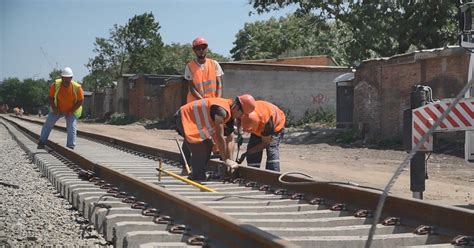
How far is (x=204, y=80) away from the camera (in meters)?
8.41

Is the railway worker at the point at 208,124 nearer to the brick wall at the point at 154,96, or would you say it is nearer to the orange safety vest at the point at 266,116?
the orange safety vest at the point at 266,116

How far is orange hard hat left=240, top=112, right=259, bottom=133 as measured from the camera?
7.15 m

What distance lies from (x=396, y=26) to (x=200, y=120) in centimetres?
1741

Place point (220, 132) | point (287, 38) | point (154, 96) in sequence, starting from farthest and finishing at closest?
point (154, 96), point (287, 38), point (220, 132)

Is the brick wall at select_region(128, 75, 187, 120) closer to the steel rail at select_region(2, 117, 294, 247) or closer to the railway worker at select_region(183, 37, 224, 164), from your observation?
the railway worker at select_region(183, 37, 224, 164)

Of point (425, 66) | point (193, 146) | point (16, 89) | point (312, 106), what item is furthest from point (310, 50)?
point (16, 89)

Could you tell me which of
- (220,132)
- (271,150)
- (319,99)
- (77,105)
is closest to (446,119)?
(220,132)

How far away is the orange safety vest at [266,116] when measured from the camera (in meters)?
7.42

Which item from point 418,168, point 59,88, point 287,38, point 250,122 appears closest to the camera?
point 418,168

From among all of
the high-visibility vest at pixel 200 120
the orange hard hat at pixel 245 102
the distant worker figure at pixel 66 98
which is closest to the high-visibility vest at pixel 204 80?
the high-visibility vest at pixel 200 120

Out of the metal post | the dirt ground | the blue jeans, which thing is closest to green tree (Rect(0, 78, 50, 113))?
the dirt ground

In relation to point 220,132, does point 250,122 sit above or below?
above

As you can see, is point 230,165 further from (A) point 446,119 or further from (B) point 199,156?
(A) point 446,119

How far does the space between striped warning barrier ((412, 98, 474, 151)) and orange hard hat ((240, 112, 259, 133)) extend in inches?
74.1
